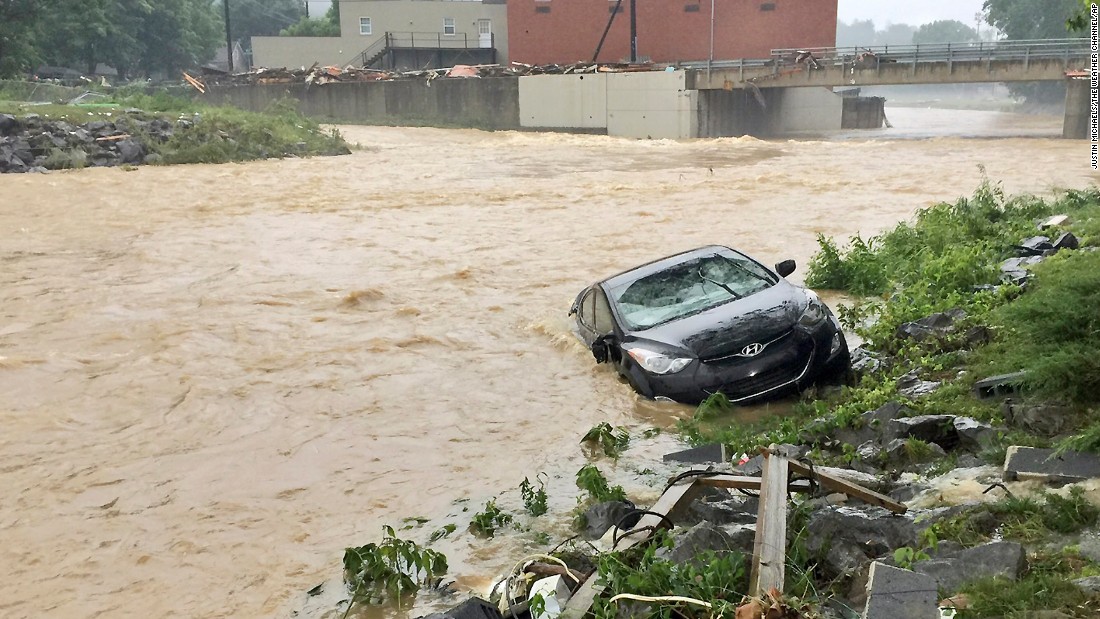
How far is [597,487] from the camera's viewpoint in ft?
22.5

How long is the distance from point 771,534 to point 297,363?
26.3 ft

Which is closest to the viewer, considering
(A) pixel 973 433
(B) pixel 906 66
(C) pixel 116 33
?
(A) pixel 973 433

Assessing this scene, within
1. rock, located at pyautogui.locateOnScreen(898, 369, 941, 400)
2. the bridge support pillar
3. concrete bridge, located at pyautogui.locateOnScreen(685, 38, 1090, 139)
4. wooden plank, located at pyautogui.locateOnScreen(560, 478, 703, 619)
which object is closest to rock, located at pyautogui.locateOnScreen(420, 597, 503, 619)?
wooden plank, located at pyautogui.locateOnScreen(560, 478, 703, 619)

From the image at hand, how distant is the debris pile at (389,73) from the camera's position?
56156 mm

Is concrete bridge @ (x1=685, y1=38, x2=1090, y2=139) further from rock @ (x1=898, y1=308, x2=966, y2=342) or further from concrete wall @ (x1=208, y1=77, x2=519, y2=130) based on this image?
rock @ (x1=898, y1=308, x2=966, y2=342)

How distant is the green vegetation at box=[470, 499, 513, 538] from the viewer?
6691 mm

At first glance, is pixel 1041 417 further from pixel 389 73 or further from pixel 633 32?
pixel 389 73

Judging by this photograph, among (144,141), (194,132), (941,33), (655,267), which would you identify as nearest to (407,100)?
(194,132)

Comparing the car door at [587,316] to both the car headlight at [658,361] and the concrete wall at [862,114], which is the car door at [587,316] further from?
the concrete wall at [862,114]

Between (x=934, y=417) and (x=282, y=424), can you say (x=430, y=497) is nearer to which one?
(x=282, y=424)

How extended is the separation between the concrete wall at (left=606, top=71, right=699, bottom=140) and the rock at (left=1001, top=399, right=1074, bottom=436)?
44579 millimetres

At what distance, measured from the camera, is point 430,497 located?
7.75 meters

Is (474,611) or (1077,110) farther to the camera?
(1077,110)

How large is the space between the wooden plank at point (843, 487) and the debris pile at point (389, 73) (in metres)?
50.3
